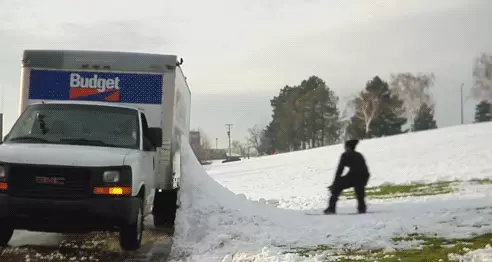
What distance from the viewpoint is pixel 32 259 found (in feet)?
24.6

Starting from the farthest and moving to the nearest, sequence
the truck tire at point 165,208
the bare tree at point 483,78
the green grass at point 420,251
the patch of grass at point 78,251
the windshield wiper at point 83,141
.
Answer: the bare tree at point 483,78
the truck tire at point 165,208
the windshield wiper at point 83,141
the patch of grass at point 78,251
the green grass at point 420,251

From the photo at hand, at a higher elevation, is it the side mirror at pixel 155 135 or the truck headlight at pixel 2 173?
the side mirror at pixel 155 135


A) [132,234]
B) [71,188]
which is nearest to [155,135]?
[132,234]

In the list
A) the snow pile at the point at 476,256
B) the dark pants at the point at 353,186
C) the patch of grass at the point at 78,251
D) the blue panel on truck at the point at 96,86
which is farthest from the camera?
the dark pants at the point at 353,186

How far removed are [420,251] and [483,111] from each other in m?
86.6

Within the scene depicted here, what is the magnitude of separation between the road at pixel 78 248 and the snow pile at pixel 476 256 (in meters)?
3.65

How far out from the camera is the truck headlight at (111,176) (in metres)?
7.17

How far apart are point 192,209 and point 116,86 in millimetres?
2429

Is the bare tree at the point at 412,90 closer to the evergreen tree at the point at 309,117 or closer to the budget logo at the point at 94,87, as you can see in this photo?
the evergreen tree at the point at 309,117

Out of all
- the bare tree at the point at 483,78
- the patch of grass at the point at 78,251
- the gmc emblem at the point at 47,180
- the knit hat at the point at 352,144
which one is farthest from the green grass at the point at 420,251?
the bare tree at the point at 483,78

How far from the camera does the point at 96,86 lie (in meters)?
9.59

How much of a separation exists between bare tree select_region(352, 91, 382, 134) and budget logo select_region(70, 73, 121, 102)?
241 feet

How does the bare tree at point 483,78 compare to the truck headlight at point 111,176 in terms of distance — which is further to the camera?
the bare tree at point 483,78

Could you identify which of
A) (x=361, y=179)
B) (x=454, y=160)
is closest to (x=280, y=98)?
(x=454, y=160)
